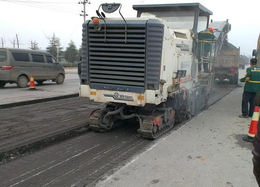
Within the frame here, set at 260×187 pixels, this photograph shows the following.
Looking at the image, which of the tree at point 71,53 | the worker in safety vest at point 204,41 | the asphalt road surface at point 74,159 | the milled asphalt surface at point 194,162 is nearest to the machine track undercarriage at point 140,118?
the asphalt road surface at point 74,159

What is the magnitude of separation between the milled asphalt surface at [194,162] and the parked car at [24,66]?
32.6 ft

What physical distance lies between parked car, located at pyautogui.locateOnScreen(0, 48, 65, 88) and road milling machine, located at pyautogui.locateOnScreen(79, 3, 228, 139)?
8336mm

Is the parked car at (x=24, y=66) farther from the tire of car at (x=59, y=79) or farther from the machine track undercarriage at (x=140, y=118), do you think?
the machine track undercarriage at (x=140, y=118)

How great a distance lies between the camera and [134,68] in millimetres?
5164

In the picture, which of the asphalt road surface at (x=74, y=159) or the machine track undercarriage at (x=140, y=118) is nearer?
the asphalt road surface at (x=74, y=159)

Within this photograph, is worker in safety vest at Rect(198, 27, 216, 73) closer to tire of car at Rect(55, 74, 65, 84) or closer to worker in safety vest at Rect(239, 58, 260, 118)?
worker in safety vest at Rect(239, 58, 260, 118)

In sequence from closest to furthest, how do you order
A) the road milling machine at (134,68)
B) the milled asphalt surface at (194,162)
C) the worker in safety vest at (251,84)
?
the milled asphalt surface at (194,162), the road milling machine at (134,68), the worker in safety vest at (251,84)

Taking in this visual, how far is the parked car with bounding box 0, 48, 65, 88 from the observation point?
40.9 ft

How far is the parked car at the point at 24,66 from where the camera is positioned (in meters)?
12.5

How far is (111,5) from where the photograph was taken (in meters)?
5.23

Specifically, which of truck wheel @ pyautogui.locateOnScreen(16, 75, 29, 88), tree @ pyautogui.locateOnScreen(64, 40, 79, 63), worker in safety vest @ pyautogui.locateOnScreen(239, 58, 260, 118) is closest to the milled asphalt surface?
worker in safety vest @ pyautogui.locateOnScreen(239, 58, 260, 118)

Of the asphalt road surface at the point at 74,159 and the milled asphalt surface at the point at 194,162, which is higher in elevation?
the milled asphalt surface at the point at 194,162

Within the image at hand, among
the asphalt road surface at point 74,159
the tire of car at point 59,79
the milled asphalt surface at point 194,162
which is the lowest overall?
the asphalt road surface at point 74,159

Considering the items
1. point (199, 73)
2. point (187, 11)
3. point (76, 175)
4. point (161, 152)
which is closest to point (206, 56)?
point (199, 73)
